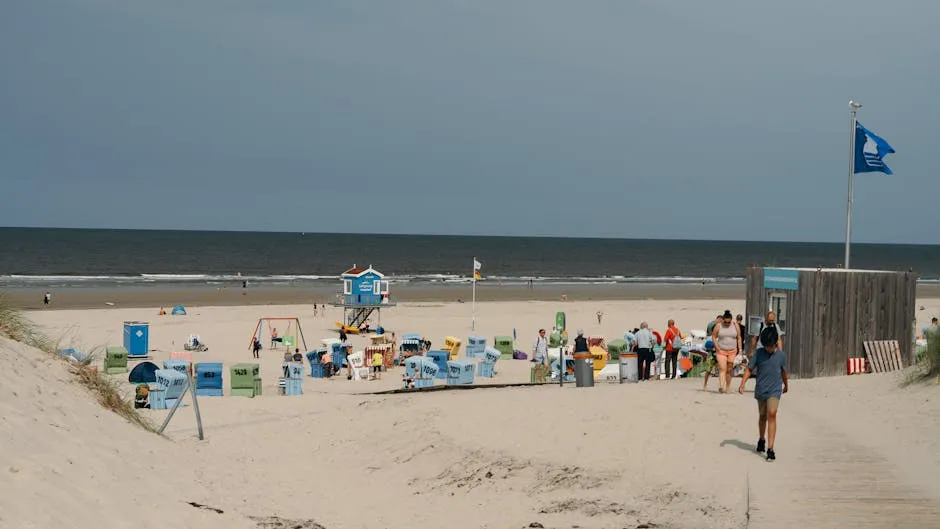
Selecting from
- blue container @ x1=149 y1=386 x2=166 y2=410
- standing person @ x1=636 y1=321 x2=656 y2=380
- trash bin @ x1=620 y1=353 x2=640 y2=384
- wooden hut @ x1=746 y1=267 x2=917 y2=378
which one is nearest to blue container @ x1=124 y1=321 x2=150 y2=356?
blue container @ x1=149 y1=386 x2=166 y2=410

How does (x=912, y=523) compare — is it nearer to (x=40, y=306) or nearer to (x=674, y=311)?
(x=674, y=311)

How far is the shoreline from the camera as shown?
4284 centimetres

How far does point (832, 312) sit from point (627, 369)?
3.48 meters

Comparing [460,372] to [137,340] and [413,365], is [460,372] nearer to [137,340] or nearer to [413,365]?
[413,365]

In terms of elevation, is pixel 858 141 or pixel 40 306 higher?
pixel 858 141

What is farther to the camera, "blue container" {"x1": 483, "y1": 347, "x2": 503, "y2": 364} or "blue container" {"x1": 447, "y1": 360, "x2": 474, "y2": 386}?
"blue container" {"x1": 483, "y1": 347, "x2": 503, "y2": 364}

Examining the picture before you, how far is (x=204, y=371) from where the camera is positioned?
51.8 feet

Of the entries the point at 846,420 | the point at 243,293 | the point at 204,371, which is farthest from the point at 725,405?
the point at 243,293

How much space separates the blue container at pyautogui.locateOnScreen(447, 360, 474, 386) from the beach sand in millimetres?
3307

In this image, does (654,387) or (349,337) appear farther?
(349,337)

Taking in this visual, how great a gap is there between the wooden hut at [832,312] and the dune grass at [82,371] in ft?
32.4

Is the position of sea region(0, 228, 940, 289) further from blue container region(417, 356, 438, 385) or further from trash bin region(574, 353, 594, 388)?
trash bin region(574, 353, 594, 388)

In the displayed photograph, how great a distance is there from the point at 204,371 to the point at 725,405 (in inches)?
376

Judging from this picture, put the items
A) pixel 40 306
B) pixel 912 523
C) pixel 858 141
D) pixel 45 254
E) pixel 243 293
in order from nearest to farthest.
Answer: pixel 912 523, pixel 858 141, pixel 40 306, pixel 243 293, pixel 45 254
